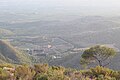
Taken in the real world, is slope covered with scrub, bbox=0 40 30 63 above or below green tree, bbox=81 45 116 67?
below

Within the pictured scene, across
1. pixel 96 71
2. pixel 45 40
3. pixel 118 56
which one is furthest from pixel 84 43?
pixel 96 71

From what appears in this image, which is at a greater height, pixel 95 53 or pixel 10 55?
pixel 95 53

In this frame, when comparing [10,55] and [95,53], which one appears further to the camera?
[10,55]

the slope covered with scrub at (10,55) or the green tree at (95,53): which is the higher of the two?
the green tree at (95,53)

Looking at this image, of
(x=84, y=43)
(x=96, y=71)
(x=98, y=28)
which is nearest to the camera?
(x=96, y=71)

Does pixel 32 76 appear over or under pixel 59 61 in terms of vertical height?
over

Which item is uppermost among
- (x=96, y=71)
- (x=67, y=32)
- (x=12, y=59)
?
(x=96, y=71)

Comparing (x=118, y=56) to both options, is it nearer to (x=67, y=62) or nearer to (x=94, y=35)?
(x=67, y=62)

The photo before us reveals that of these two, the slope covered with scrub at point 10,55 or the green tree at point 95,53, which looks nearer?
the green tree at point 95,53

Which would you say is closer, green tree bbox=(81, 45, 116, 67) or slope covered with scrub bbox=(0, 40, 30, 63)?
green tree bbox=(81, 45, 116, 67)

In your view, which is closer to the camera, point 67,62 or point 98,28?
point 67,62

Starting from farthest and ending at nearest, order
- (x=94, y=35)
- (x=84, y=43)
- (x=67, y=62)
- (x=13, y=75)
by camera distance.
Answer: (x=94, y=35)
(x=84, y=43)
(x=67, y=62)
(x=13, y=75)
